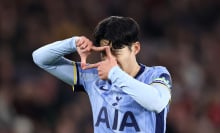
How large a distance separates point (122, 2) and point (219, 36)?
1.35 meters

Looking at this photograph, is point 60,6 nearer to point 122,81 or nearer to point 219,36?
point 219,36

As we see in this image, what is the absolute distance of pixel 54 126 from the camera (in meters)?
9.00

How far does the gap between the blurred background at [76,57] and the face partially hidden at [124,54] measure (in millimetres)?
3647

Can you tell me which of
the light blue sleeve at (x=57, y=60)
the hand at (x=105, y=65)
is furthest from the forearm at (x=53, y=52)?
the hand at (x=105, y=65)

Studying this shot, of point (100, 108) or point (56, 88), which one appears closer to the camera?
point (100, 108)

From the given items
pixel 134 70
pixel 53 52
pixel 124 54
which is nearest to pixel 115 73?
pixel 124 54

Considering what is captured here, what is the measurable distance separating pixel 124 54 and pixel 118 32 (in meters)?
0.13

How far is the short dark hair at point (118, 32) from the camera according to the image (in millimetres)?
4789

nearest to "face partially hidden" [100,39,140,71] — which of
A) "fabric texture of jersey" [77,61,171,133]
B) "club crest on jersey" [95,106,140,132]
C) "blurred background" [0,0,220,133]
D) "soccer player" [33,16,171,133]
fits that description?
"soccer player" [33,16,171,133]

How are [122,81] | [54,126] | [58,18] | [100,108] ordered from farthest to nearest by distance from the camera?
[58,18], [54,126], [100,108], [122,81]

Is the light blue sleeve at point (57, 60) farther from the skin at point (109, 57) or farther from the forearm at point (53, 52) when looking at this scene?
the skin at point (109, 57)

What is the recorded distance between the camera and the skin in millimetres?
4672

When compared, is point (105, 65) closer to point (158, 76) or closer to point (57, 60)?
point (158, 76)

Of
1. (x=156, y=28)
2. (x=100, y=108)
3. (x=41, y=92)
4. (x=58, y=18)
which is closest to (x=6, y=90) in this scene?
(x=41, y=92)
